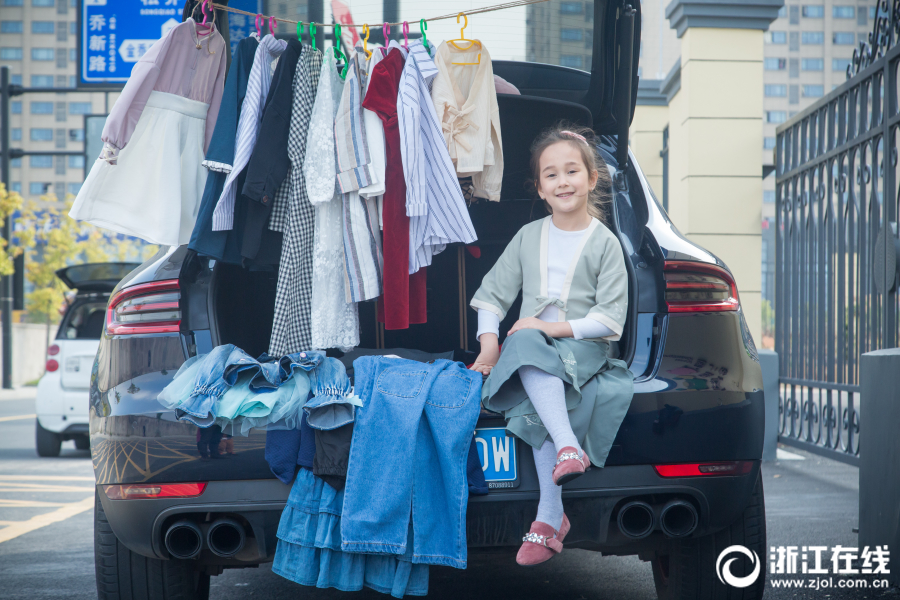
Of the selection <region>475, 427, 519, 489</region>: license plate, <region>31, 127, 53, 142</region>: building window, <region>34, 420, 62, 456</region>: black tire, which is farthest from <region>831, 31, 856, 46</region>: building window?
<region>475, 427, 519, 489</region>: license plate

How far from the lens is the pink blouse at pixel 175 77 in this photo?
2.89 meters

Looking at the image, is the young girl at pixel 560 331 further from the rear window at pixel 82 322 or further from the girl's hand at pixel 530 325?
the rear window at pixel 82 322

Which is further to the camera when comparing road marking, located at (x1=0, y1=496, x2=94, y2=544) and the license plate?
road marking, located at (x1=0, y1=496, x2=94, y2=544)

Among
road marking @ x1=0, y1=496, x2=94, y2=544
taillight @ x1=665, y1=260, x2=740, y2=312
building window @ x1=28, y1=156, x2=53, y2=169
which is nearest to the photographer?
taillight @ x1=665, y1=260, x2=740, y2=312

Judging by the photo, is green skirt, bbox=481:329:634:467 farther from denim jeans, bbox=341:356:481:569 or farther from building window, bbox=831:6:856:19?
building window, bbox=831:6:856:19

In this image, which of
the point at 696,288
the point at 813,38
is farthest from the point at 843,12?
the point at 696,288

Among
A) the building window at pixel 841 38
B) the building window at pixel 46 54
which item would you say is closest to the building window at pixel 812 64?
the building window at pixel 841 38

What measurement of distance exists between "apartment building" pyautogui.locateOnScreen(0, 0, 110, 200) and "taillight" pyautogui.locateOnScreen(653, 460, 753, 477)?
4319 inches

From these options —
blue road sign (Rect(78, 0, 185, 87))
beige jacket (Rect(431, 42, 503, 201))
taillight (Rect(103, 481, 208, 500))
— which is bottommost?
taillight (Rect(103, 481, 208, 500))

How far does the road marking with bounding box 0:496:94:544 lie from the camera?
4686 mm

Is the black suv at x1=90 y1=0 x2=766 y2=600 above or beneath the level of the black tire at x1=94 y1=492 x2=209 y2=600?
above

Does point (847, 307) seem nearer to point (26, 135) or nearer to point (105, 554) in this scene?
point (105, 554)

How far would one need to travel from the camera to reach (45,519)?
200 inches

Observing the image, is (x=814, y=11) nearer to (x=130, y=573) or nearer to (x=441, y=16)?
(x=441, y=16)
